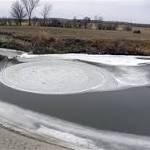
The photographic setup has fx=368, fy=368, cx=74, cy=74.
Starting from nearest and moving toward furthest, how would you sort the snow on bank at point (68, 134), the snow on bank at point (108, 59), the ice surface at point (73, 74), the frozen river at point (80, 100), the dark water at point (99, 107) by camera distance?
1. the snow on bank at point (68, 134)
2. the frozen river at point (80, 100)
3. the dark water at point (99, 107)
4. the ice surface at point (73, 74)
5. the snow on bank at point (108, 59)

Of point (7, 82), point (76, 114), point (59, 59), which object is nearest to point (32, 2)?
point (59, 59)

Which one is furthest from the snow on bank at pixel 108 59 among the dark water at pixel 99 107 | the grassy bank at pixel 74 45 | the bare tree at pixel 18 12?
the bare tree at pixel 18 12

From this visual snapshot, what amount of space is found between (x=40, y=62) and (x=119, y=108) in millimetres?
6524

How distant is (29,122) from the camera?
31.6 ft

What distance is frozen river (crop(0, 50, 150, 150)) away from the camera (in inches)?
352

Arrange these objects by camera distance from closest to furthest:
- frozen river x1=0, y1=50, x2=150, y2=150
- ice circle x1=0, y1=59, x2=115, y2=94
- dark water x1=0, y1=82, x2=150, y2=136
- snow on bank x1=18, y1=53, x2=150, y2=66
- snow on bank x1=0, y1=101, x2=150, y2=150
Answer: snow on bank x1=0, y1=101, x2=150, y2=150, frozen river x1=0, y1=50, x2=150, y2=150, dark water x1=0, y1=82, x2=150, y2=136, ice circle x1=0, y1=59, x2=115, y2=94, snow on bank x1=18, y1=53, x2=150, y2=66

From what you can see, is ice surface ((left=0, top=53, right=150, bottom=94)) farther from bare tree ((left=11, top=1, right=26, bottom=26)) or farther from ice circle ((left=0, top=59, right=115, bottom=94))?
bare tree ((left=11, top=1, right=26, bottom=26))

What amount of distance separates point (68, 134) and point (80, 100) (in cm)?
274

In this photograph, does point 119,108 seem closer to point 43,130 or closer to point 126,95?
point 126,95

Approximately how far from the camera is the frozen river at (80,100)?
8.95 metres

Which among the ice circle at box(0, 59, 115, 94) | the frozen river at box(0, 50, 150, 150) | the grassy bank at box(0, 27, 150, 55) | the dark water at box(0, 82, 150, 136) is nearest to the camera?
the frozen river at box(0, 50, 150, 150)

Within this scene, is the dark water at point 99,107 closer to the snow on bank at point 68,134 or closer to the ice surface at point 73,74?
the snow on bank at point 68,134

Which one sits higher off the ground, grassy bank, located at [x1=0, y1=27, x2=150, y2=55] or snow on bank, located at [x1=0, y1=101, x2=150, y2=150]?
grassy bank, located at [x1=0, y1=27, x2=150, y2=55]

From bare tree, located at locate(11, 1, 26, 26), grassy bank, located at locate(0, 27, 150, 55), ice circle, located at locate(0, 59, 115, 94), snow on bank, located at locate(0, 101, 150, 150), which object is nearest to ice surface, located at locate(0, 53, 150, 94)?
ice circle, located at locate(0, 59, 115, 94)
